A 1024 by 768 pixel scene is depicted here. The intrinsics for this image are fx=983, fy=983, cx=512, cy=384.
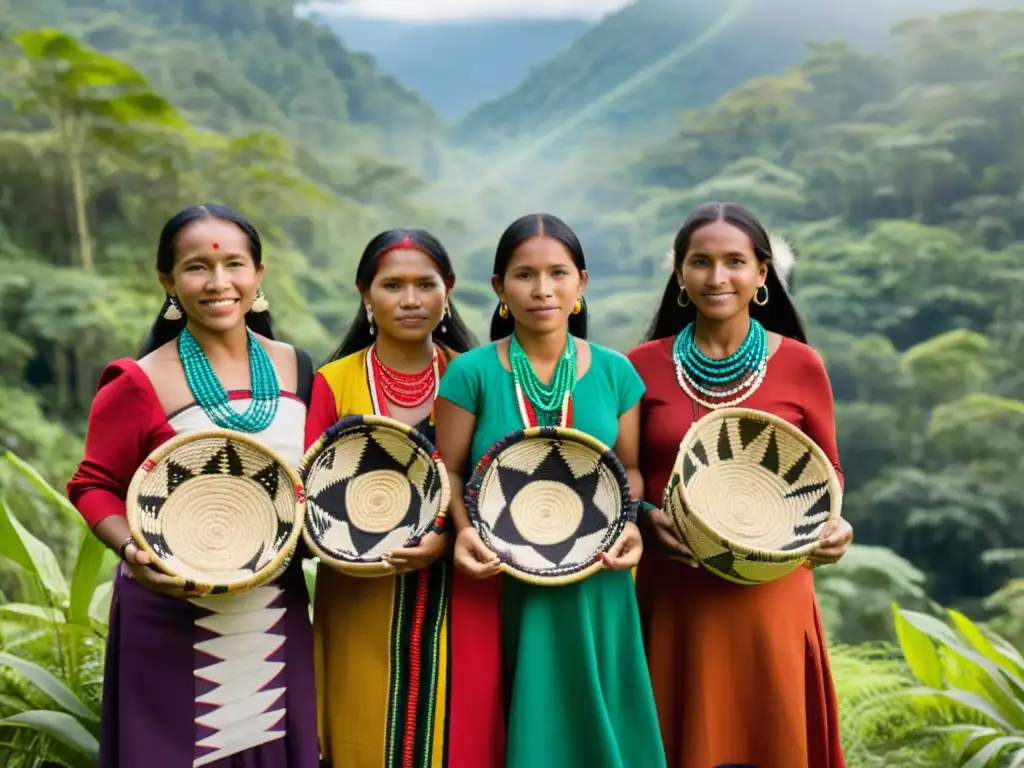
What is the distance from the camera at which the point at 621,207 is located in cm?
936

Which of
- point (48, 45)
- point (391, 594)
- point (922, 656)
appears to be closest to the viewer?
point (391, 594)

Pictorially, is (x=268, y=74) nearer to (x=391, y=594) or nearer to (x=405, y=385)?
(x=405, y=385)

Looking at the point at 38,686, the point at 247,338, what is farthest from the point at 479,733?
the point at 38,686

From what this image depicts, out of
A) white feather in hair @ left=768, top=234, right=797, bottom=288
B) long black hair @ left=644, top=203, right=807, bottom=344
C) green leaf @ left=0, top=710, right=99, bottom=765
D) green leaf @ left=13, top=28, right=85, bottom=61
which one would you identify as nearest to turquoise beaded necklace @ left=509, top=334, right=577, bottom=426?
long black hair @ left=644, top=203, right=807, bottom=344

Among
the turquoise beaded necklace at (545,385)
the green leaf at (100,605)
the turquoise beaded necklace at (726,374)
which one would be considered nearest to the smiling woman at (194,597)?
the turquoise beaded necklace at (545,385)

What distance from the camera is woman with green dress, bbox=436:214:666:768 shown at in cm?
216

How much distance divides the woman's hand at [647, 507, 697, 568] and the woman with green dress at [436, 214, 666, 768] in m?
0.09

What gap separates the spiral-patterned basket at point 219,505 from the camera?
2.01 m

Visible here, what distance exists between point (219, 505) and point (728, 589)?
116 cm

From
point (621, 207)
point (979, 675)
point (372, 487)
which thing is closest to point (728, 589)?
point (372, 487)

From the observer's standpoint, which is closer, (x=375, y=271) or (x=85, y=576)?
(x=375, y=271)

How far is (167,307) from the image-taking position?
7.51ft

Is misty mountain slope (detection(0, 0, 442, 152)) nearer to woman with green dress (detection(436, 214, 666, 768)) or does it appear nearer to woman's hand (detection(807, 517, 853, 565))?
woman with green dress (detection(436, 214, 666, 768))

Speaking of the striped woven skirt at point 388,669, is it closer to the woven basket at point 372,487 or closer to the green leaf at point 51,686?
the woven basket at point 372,487
